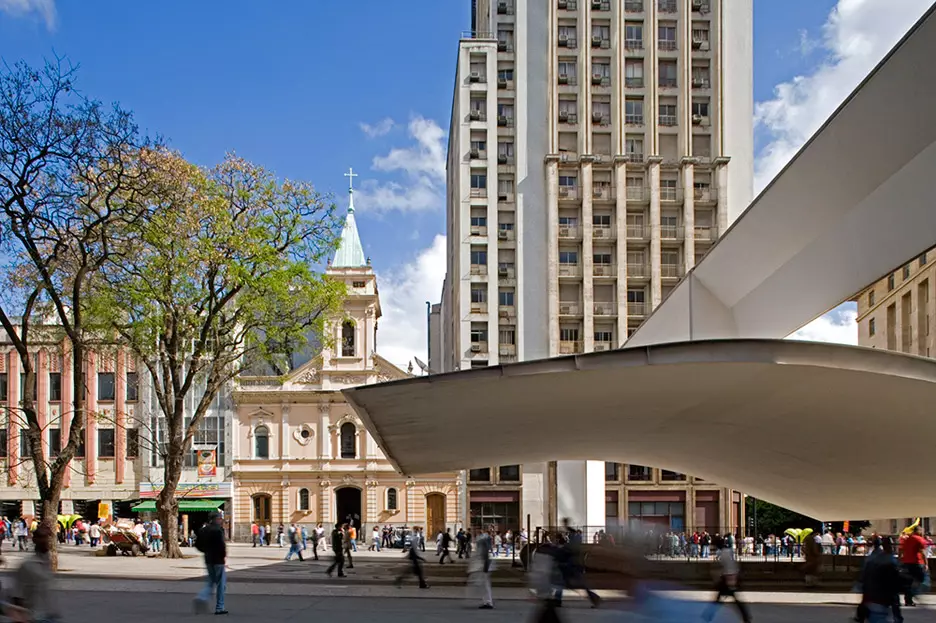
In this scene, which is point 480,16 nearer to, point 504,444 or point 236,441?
point 236,441

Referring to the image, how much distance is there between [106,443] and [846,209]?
4439 cm

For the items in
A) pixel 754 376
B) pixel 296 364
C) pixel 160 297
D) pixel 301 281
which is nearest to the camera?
pixel 754 376

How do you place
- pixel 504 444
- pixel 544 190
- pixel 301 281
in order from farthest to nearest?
pixel 544 190 < pixel 301 281 < pixel 504 444

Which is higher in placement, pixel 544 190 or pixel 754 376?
pixel 544 190

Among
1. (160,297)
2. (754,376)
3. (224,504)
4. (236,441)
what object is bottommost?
(224,504)

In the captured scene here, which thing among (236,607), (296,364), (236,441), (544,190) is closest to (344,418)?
(236,441)

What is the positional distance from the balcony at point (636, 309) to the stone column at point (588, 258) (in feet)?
7.10

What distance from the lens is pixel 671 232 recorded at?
56.5m

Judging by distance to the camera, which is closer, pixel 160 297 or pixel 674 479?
pixel 160 297

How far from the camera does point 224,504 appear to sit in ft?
172

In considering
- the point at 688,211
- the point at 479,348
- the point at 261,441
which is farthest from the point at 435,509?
the point at 688,211

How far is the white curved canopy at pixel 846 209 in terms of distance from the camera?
49.3 ft

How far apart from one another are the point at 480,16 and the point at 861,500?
161ft

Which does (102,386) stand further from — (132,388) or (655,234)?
(655,234)
